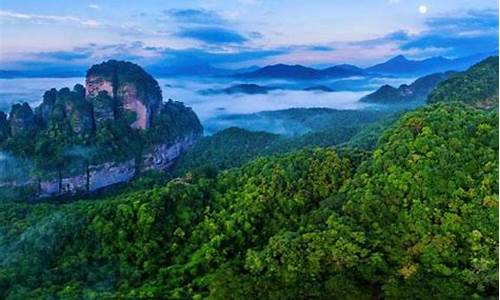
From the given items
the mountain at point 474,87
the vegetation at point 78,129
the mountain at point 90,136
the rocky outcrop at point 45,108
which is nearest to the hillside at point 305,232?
the mountain at point 474,87

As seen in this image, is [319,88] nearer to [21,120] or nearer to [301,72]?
[301,72]

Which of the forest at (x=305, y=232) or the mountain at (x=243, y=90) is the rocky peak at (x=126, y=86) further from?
the forest at (x=305, y=232)

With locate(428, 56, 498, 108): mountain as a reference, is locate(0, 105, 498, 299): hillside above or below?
below

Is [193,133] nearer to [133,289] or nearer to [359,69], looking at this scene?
[359,69]

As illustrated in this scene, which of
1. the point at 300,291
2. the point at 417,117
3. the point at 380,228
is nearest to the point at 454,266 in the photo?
the point at 380,228

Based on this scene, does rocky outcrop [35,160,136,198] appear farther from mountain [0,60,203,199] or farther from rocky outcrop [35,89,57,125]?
rocky outcrop [35,89,57,125]

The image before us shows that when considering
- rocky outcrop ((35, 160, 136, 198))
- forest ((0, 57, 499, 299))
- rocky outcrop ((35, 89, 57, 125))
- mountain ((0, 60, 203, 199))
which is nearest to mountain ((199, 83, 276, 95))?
forest ((0, 57, 499, 299))
